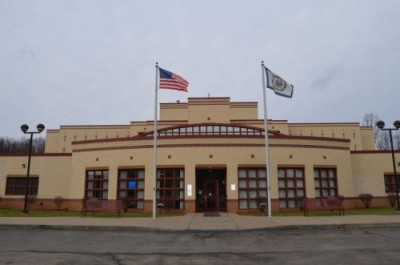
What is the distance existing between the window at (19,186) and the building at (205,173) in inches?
3.4

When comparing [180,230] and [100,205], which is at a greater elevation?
[100,205]

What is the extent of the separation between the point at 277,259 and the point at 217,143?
1727 centimetres

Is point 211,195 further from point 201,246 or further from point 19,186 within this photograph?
point 19,186

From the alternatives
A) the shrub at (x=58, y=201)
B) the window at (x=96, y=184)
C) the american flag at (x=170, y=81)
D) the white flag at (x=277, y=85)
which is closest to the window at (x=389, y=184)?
the white flag at (x=277, y=85)

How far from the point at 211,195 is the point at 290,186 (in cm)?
598

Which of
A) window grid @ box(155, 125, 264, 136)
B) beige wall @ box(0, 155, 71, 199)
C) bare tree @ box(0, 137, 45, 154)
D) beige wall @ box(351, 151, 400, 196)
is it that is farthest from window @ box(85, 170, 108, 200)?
bare tree @ box(0, 137, 45, 154)

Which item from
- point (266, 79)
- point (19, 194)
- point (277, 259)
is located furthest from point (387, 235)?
point (19, 194)

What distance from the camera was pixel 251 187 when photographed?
2631 cm

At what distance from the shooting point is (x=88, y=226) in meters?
16.4

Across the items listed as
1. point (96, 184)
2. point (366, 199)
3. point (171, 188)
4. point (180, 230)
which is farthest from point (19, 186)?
point (366, 199)

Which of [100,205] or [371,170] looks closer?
[100,205]

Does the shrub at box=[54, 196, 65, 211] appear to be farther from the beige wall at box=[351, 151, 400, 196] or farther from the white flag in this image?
the beige wall at box=[351, 151, 400, 196]

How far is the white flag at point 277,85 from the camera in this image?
22.6m

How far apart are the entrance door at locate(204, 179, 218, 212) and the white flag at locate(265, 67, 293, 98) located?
329 inches
